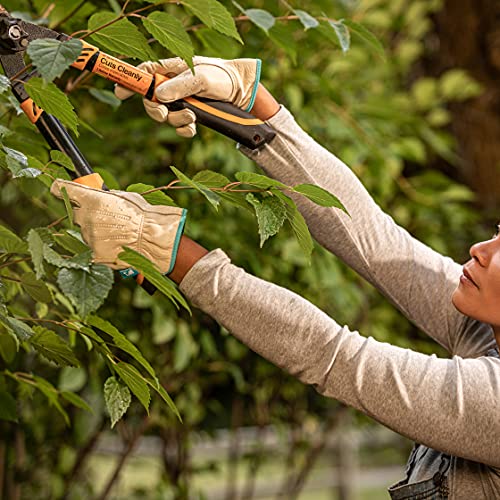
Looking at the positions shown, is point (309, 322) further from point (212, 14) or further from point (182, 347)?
point (182, 347)

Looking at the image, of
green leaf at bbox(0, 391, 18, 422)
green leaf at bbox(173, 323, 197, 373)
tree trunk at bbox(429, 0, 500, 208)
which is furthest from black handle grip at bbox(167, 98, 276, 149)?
tree trunk at bbox(429, 0, 500, 208)

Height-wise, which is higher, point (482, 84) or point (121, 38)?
point (121, 38)

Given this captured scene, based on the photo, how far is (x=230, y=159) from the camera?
1.34 m

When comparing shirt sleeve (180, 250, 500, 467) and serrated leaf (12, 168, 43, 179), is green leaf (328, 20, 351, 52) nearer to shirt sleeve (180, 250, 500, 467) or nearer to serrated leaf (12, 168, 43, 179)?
shirt sleeve (180, 250, 500, 467)

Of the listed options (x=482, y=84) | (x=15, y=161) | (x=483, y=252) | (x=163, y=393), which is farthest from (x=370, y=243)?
(x=482, y=84)

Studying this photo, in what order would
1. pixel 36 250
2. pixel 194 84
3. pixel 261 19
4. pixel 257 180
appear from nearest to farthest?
pixel 36 250
pixel 257 180
pixel 194 84
pixel 261 19

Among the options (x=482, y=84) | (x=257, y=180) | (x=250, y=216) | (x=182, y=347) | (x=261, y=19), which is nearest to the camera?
(x=257, y=180)

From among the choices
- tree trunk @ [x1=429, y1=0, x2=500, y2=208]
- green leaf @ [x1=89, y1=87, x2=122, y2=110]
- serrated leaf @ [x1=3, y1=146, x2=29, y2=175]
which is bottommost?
tree trunk @ [x1=429, y1=0, x2=500, y2=208]

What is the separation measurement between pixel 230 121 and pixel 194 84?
0.06 metres

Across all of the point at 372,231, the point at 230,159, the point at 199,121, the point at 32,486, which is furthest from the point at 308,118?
the point at 32,486

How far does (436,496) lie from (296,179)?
0.36 metres

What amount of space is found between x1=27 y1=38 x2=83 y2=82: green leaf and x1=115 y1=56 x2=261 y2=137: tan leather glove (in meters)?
0.20

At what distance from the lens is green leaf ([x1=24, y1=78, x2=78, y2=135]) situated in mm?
626

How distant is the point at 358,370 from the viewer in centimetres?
75
